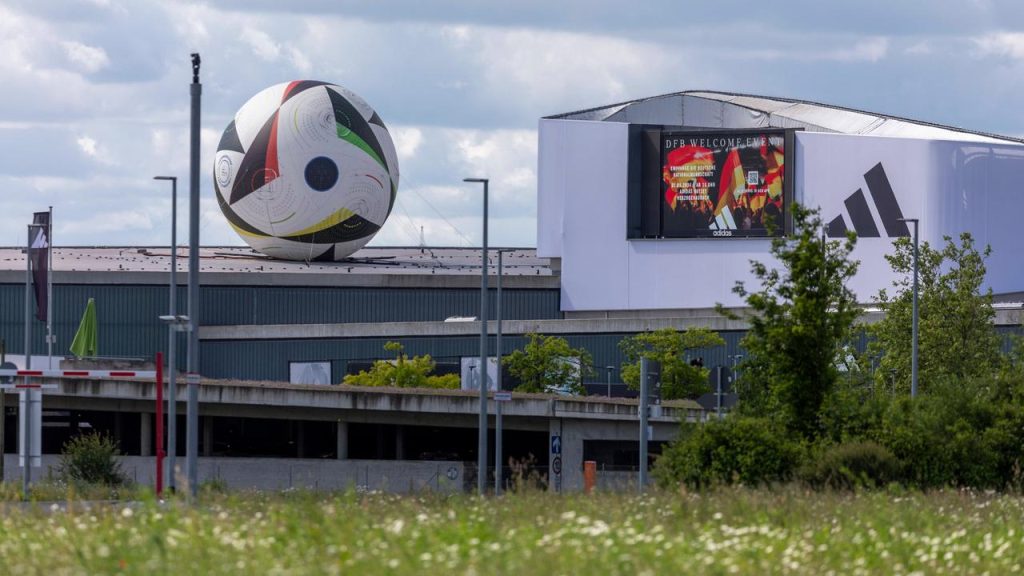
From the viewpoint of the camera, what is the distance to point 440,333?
64250 mm

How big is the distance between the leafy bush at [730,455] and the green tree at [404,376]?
29394 millimetres

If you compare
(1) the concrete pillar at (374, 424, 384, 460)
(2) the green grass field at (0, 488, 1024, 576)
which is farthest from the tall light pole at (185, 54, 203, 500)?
(1) the concrete pillar at (374, 424, 384, 460)

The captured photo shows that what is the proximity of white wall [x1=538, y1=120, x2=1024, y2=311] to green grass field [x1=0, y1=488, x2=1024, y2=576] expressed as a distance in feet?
179

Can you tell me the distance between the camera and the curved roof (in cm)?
7638

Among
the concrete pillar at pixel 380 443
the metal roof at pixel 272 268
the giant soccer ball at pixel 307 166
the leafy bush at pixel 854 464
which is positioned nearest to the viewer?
the leafy bush at pixel 854 464

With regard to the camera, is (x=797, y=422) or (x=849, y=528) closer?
(x=849, y=528)

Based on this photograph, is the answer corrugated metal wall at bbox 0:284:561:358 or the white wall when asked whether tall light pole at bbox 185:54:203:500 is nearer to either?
corrugated metal wall at bbox 0:284:561:358

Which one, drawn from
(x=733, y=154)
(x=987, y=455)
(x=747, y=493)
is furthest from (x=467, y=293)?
(x=747, y=493)

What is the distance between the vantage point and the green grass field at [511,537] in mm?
12352

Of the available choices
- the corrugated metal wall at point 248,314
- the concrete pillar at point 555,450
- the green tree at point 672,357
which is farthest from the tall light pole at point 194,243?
the corrugated metal wall at point 248,314

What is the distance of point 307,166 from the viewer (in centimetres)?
6638

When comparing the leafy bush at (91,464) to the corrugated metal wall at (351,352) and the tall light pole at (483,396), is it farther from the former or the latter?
the corrugated metal wall at (351,352)

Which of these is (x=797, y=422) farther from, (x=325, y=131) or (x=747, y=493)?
(x=325, y=131)

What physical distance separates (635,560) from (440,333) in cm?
5190
